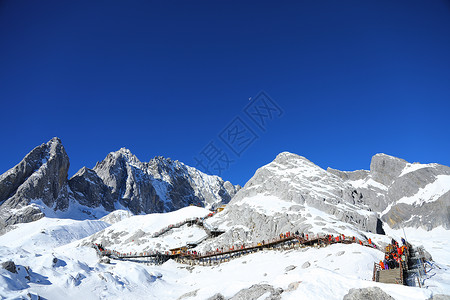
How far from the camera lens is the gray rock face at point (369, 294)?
563 inches

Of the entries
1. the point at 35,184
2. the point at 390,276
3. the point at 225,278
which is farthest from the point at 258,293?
the point at 35,184

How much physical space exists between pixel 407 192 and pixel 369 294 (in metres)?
129

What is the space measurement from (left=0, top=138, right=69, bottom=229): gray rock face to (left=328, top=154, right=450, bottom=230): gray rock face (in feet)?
509

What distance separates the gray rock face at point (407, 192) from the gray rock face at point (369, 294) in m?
84.6

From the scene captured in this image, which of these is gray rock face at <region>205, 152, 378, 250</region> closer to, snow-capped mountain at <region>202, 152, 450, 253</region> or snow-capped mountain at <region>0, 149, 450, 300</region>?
snow-capped mountain at <region>202, 152, 450, 253</region>

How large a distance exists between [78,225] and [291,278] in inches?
3735

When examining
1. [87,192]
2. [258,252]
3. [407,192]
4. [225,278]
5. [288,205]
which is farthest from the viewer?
[87,192]

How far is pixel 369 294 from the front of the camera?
47.7 ft

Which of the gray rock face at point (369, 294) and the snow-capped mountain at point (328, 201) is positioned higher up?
the snow-capped mountain at point (328, 201)

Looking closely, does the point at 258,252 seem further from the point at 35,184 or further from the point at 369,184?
the point at 35,184

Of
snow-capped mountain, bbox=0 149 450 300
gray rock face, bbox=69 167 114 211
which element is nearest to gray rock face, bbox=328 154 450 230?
snow-capped mountain, bbox=0 149 450 300

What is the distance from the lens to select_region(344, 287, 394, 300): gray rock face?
1430cm

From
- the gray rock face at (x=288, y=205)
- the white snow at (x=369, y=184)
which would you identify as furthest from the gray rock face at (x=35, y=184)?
the white snow at (x=369, y=184)

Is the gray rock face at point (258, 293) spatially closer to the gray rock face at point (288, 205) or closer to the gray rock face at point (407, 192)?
the gray rock face at point (288, 205)
